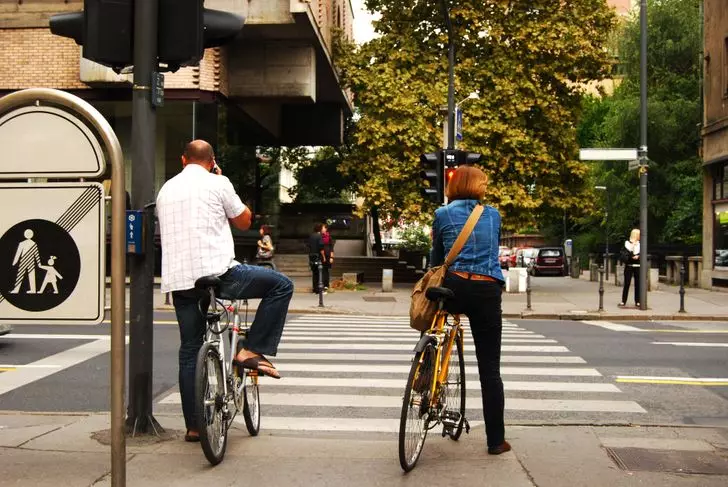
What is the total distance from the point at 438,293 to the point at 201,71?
20.8 m

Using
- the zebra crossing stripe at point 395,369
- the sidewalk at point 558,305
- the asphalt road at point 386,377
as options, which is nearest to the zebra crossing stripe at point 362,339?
the asphalt road at point 386,377

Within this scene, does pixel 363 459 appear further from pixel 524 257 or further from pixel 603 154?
pixel 524 257

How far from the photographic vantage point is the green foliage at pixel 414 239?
39.1 m

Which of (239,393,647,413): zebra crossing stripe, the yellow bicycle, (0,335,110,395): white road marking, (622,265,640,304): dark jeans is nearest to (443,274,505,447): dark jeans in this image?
the yellow bicycle

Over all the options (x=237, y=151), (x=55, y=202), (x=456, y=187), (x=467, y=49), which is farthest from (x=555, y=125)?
(x=55, y=202)

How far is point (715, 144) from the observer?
87.6 feet

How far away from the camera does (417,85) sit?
26859 mm

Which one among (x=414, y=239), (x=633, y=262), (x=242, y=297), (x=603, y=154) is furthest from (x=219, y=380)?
(x=414, y=239)

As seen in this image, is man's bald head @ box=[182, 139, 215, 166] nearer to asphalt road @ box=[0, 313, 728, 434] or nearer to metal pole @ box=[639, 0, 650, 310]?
asphalt road @ box=[0, 313, 728, 434]

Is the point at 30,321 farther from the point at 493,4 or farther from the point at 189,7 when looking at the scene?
the point at 493,4

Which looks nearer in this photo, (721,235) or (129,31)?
(129,31)

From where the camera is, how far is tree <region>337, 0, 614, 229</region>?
1041 inches

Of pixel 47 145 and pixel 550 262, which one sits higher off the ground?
pixel 47 145

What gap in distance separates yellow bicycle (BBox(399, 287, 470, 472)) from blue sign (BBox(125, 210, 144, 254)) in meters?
1.85
